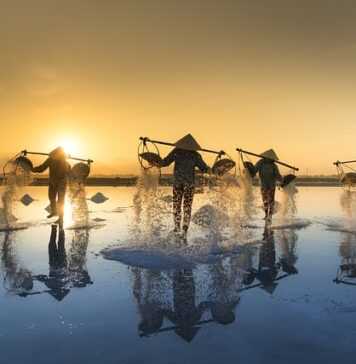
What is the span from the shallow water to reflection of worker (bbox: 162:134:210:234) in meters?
0.85

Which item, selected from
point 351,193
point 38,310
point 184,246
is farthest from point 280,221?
point 38,310

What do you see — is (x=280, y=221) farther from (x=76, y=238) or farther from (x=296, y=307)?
(x=296, y=307)

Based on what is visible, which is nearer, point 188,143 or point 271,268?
point 271,268

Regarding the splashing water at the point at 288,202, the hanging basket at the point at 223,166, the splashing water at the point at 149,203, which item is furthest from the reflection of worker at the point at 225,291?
the splashing water at the point at 288,202

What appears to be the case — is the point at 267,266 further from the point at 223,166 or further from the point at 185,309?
the point at 223,166

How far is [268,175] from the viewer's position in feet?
46.2

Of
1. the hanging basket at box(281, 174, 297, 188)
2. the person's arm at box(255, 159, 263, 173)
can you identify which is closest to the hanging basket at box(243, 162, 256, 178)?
the person's arm at box(255, 159, 263, 173)

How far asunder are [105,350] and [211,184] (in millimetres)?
7917

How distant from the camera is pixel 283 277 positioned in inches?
244

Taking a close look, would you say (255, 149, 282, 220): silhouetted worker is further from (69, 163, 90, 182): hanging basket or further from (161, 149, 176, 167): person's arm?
(69, 163, 90, 182): hanging basket

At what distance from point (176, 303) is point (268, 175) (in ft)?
32.2

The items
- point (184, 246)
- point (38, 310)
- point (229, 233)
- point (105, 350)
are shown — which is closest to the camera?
point (105, 350)

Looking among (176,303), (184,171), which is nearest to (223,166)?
(184,171)

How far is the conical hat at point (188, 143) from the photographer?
33.0 ft
